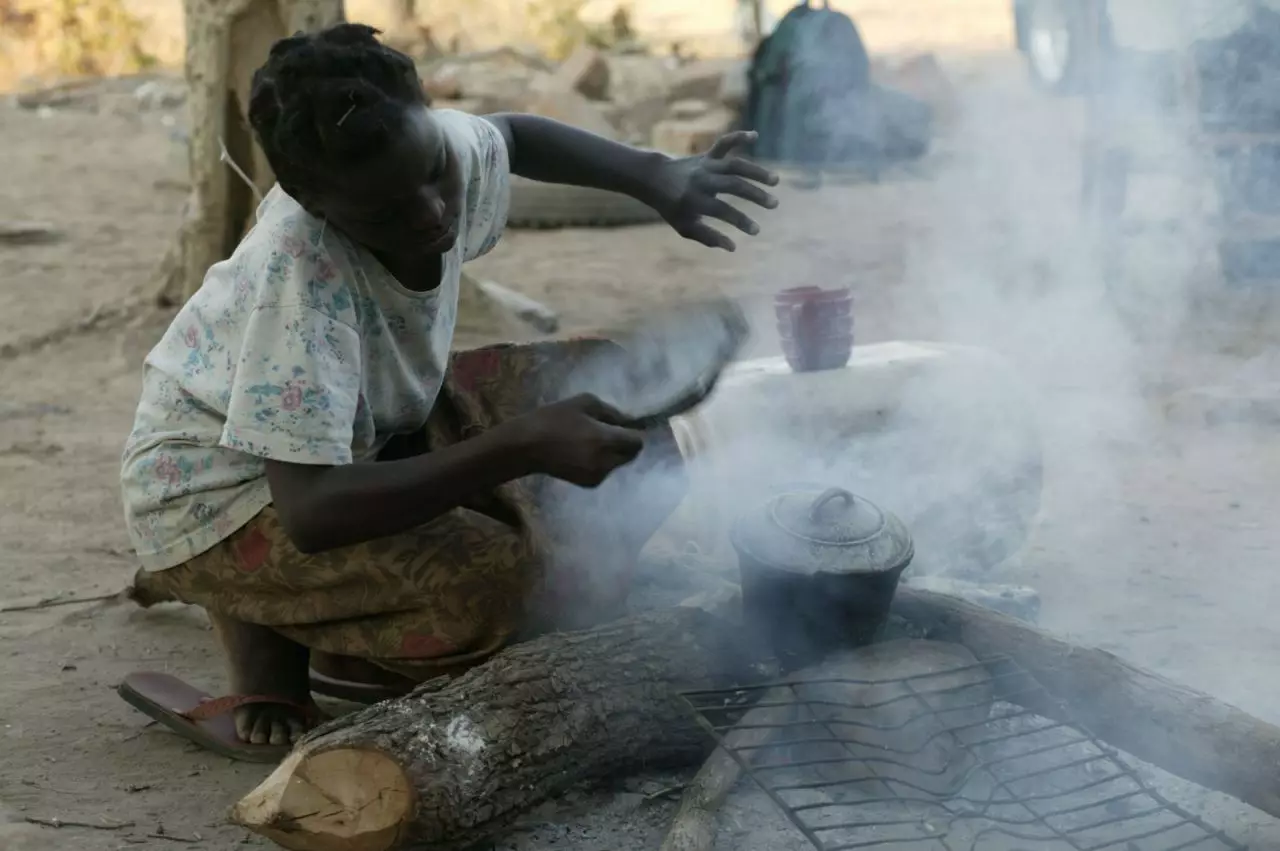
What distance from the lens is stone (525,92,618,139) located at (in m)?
9.48

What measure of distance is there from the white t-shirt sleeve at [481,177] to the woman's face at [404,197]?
31 cm

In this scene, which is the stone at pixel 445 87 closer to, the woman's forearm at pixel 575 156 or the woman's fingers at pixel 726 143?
the woman's forearm at pixel 575 156

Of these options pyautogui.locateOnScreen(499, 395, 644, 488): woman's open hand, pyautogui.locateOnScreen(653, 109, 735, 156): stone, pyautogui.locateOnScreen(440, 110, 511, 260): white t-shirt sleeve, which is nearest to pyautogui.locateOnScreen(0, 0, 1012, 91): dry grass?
pyautogui.locateOnScreen(653, 109, 735, 156): stone

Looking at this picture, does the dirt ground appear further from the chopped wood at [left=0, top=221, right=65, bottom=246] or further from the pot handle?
the pot handle

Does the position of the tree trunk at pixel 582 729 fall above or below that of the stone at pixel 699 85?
below

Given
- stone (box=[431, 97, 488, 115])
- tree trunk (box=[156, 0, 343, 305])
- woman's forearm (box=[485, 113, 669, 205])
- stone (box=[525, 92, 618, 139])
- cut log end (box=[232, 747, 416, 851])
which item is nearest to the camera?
cut log end (box=[232, 747, 416, 851])

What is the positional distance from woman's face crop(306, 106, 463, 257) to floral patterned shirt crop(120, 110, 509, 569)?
79 mm

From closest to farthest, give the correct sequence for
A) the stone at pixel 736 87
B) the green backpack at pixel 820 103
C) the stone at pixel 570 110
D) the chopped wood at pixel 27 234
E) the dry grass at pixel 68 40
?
1. the chopped wood at pixel 27 234
2. the stone at pixel 570 110
3. the green backpack at pixel 820 103
4. the stone at pixel 736 87
5. the dry grass at pixel 68 40

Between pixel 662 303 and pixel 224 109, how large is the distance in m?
2.14

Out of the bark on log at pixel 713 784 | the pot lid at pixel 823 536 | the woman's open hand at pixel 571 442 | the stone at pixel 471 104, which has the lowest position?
the bark on log at pixel 713 784

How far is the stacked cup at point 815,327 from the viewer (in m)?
3.43

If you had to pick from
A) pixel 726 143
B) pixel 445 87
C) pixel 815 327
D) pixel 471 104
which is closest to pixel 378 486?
pixel 726 143

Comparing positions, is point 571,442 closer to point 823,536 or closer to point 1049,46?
point 823,536

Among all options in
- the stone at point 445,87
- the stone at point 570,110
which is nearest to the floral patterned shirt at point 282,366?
the stone at point 570,110
